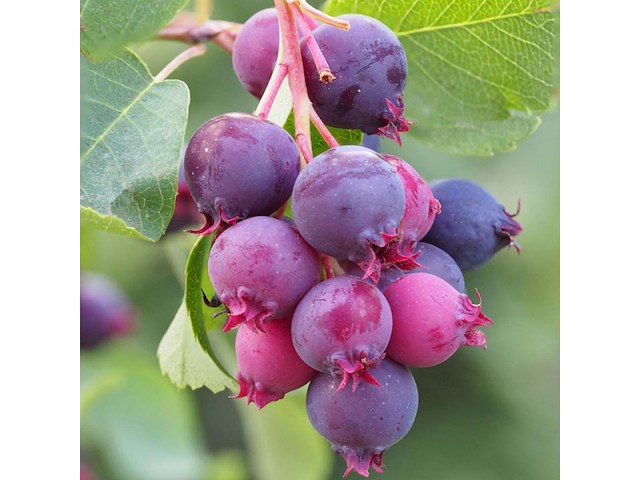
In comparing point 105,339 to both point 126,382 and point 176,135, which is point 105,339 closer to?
point 126,382

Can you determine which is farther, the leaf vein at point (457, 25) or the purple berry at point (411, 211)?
the leaf vein at point (457, 25)

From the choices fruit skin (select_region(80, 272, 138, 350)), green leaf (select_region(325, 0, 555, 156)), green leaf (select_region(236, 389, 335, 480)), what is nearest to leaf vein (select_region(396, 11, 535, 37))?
green leaf (select_region(325, 0, 555, 156))

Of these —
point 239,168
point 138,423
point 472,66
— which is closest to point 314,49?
point 239,168

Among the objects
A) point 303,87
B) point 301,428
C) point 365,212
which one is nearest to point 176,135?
point 303,87

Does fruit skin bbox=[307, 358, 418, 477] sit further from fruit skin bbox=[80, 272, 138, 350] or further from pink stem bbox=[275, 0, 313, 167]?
fruit skin bbox=[80, 272, 138, 350]

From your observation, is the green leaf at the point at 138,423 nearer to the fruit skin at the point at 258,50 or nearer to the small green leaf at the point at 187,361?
the small green leaf at the point at 187,361

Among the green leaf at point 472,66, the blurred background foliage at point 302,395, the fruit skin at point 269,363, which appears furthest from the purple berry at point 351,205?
the blurred background foliage at point 302,395
